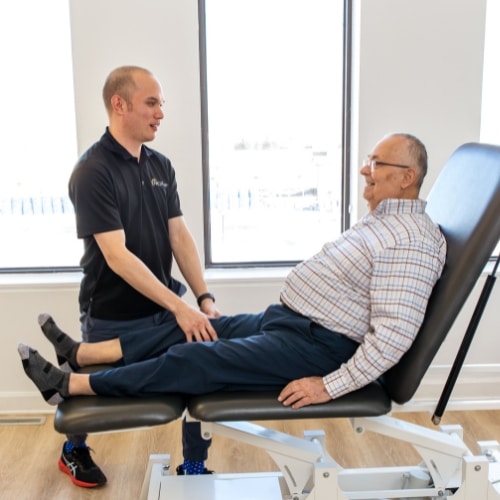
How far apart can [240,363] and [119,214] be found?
0.63 metres

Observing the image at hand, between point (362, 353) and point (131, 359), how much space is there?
663 millimetres

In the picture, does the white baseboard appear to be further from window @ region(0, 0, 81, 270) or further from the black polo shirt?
the black polo shirt

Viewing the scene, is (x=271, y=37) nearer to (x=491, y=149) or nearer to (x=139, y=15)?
(x=139, y=15)

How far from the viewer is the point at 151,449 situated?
2.50m

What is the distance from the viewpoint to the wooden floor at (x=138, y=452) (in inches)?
88.0

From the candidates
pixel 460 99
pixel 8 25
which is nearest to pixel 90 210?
pixel 8 25

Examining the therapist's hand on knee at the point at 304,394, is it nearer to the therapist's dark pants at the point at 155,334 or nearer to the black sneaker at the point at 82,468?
the therapist's dark pants at the point at 155,334

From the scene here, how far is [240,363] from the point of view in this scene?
5.54ft

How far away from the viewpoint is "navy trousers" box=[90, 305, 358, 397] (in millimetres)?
1657

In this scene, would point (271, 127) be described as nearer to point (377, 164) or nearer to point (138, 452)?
point (377, 164)

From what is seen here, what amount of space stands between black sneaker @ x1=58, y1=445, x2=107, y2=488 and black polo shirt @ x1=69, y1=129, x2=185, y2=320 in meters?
0.55

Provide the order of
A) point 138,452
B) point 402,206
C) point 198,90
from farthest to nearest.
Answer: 1. point 198,90
2. point 138,452
3. point 402,206

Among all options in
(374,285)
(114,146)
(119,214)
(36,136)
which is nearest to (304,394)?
(374,285)

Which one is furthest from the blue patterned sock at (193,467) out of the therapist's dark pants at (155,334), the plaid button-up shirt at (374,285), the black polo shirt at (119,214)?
the plaid button-up shirt at (374,285)
